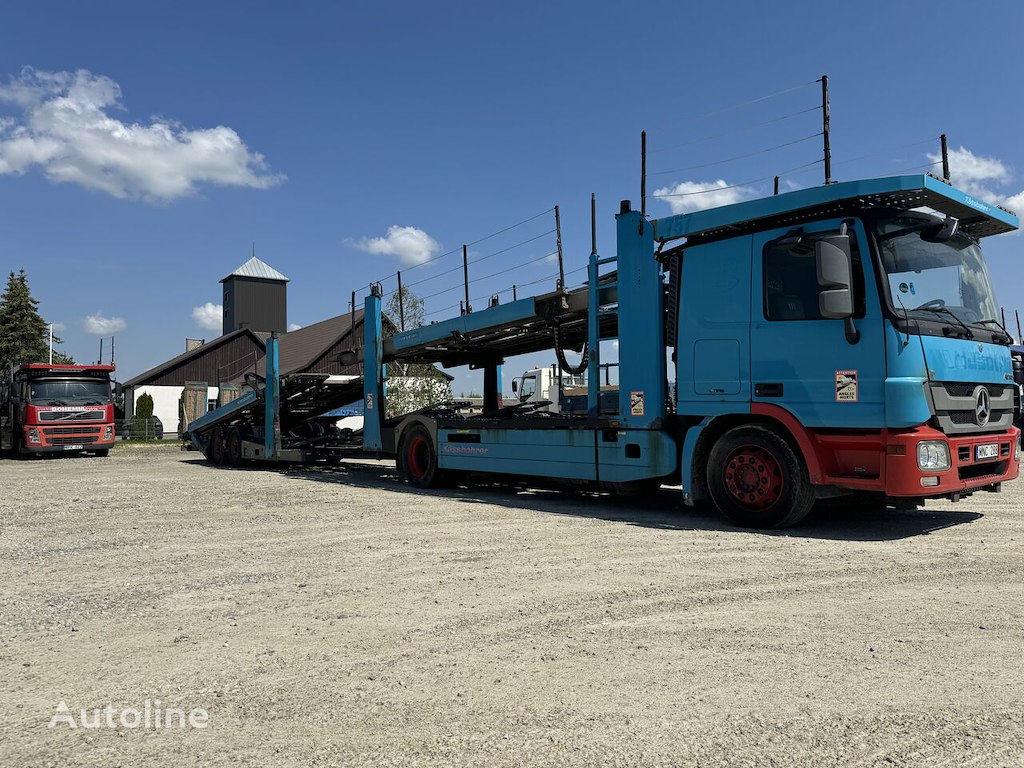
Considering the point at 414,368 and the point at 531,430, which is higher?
the point at 414,368

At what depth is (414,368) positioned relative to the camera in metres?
21.3

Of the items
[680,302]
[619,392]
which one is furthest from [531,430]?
[680,302]

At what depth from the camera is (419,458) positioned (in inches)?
474

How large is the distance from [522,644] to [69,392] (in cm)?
2187

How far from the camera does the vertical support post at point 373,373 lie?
13.0m

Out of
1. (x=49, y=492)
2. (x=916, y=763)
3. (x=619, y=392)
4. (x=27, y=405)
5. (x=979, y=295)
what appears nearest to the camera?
(x=916, y=763)

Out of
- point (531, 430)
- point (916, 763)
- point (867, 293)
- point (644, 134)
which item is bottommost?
point (916, 763)

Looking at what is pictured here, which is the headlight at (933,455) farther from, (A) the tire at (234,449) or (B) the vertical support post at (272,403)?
(A) the tire at (234,449)

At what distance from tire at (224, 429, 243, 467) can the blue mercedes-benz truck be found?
9.84 metres

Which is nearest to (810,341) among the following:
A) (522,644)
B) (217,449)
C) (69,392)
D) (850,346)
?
(850,346)

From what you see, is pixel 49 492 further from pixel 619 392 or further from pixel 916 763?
pixel 916 763

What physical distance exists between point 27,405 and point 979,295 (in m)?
22.7

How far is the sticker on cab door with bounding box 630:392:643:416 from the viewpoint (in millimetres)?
8383

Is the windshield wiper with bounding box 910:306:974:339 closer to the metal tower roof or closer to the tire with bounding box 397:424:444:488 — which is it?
the tire with bounding box 397:424:444:488
